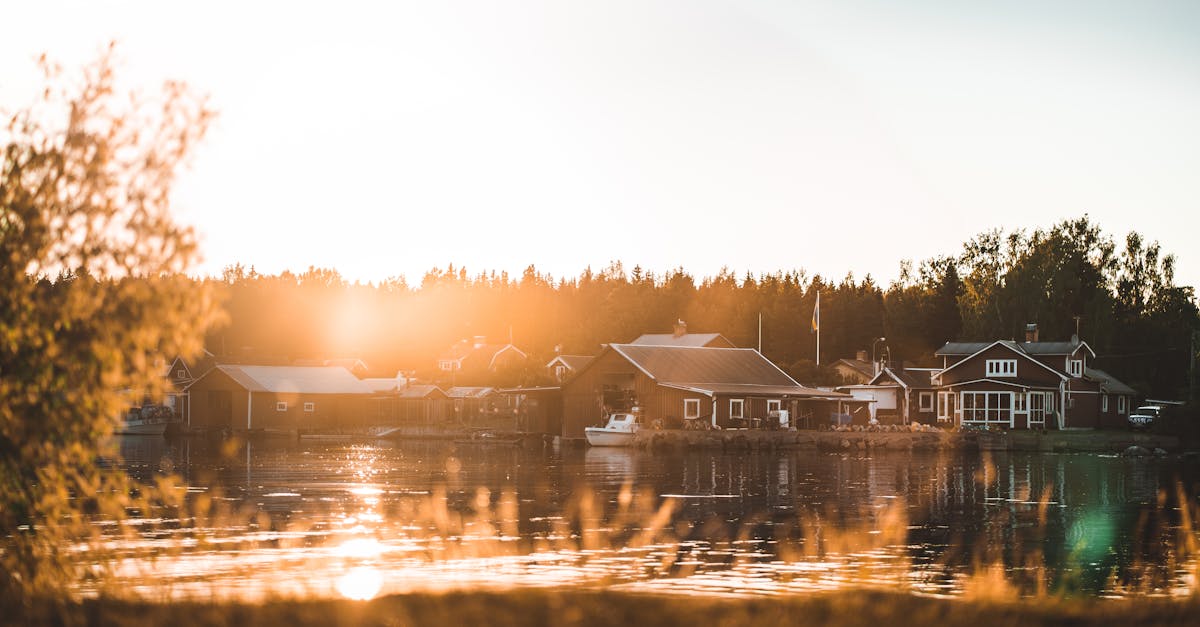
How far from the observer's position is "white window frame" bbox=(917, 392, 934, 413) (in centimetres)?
9222

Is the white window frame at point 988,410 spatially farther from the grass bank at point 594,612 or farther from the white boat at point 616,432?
the grass bank at point 594,612

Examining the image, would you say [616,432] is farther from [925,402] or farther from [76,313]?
[76,313]

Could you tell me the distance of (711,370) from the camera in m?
86.4

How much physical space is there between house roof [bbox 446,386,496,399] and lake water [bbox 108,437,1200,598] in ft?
137

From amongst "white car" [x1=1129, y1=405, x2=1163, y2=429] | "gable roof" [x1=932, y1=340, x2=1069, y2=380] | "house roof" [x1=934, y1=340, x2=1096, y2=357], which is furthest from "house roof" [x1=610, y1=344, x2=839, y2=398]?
"white car" [x1=1129, y1=405, x2=1163, y2=429]

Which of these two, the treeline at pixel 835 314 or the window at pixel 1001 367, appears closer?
the window at pixel 1001 367

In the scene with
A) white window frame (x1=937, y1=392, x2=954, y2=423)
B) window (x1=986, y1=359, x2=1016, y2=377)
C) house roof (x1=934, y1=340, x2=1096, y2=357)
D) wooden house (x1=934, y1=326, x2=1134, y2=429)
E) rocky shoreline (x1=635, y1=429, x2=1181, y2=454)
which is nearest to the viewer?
rocky shoreline (x1=635, y1=429, x2=1181, y2=454)

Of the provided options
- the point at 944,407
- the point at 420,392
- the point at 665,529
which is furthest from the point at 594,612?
the point at 420,392

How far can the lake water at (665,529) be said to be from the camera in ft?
65.6

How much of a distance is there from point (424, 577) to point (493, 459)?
44.3 metres

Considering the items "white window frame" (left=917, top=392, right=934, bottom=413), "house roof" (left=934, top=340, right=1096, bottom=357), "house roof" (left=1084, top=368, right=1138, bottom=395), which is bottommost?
"white window frame" (left=917, top=392, right=934, bottom=413)

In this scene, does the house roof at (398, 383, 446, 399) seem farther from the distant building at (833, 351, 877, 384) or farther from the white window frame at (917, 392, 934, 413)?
the white window frame at (917, 392, 934, 413)

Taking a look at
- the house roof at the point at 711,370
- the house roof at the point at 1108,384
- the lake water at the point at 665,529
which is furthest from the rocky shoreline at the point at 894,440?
the lake water at the point at 665,529

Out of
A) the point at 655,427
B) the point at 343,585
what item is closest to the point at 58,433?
the point at 343,585
